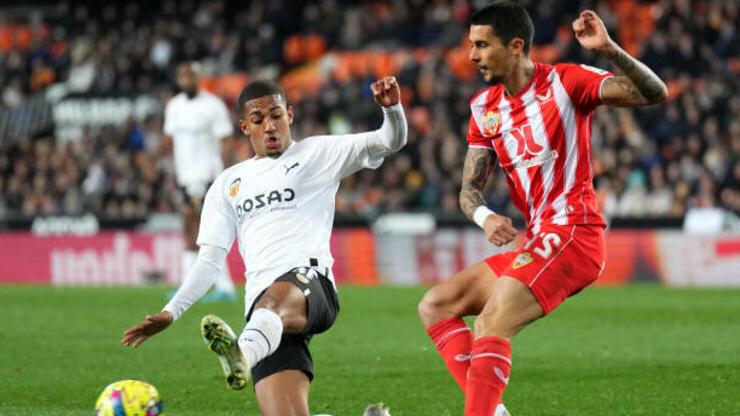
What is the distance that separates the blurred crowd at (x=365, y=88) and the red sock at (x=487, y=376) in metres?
12.3

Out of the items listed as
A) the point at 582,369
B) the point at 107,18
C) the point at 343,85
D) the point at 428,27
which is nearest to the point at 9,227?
the point at 343,85

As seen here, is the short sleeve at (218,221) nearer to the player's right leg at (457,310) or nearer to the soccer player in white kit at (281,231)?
the soccer player in white kit at (281,231)

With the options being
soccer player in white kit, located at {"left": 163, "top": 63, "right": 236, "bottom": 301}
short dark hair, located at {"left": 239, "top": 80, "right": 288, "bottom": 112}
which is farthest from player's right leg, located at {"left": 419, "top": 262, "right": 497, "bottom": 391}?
soccer player in white kit, located at {"left": 163, "top": 63, "right": 236, "bottom": 301}

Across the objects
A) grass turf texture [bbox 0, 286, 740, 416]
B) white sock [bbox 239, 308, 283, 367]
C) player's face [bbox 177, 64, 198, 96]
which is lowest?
grass turf texture [bbox 0, 286, 740, 416]

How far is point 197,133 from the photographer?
591 inches

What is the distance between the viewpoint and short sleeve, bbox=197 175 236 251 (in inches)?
263

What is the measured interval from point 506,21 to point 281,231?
1510mm

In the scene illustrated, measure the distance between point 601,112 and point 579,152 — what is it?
562 inches

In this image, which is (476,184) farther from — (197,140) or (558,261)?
(197,140)

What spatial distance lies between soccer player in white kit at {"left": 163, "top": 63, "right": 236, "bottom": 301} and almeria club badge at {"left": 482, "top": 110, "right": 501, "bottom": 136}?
331 inches

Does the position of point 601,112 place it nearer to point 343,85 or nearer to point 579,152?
point 343,85

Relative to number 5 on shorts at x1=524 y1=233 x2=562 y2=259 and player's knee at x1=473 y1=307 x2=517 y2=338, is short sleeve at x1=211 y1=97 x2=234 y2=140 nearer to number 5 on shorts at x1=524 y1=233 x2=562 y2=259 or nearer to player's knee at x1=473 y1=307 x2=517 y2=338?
number 5 on shorts at x1=524 y1=233 x2=562 y2=259

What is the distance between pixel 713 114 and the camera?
1980cm

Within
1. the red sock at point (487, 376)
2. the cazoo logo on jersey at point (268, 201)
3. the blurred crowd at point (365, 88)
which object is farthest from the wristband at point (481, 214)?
the blurred crowd at point (365, 88)
